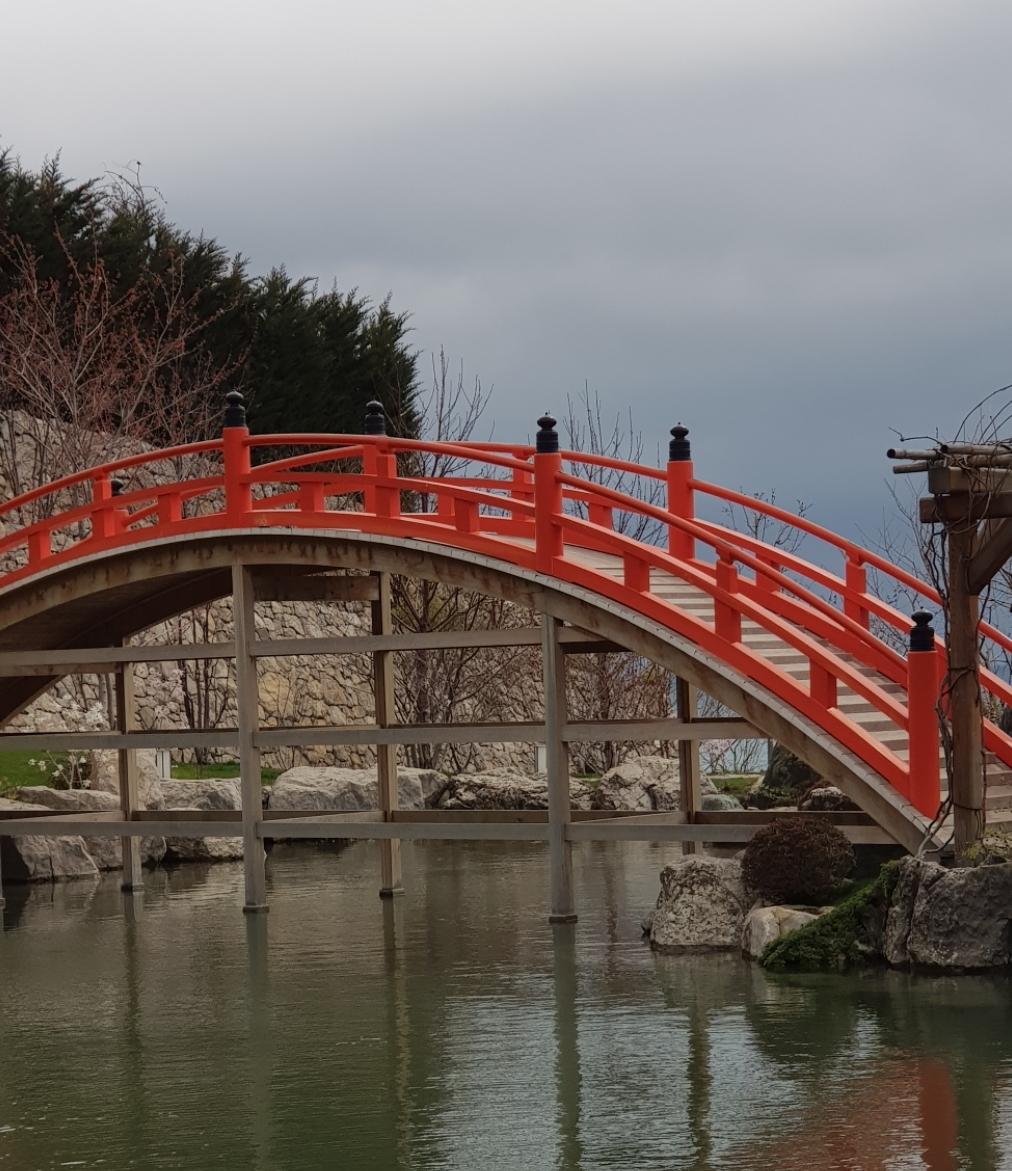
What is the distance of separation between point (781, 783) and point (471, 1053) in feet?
45.7

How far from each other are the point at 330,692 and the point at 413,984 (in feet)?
71.4

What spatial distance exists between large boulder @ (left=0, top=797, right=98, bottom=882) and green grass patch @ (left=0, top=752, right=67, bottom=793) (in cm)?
361

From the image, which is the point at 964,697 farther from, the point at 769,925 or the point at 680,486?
the point at 680,486

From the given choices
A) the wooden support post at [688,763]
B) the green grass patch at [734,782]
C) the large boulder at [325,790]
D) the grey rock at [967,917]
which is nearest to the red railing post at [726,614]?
the wooden support post at [688,763]

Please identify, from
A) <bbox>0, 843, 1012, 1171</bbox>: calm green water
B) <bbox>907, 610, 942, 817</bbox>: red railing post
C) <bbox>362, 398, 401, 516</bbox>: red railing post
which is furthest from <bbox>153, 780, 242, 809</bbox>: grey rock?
<bbox>907, 610, 942, 817</bbox>: red railing post

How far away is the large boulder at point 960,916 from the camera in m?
13.3

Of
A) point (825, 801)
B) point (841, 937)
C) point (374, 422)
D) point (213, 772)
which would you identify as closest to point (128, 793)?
point (374, 422)

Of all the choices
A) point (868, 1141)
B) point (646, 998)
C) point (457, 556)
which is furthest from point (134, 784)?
point (868, 1141)

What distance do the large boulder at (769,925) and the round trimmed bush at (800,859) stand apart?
0.58 feet

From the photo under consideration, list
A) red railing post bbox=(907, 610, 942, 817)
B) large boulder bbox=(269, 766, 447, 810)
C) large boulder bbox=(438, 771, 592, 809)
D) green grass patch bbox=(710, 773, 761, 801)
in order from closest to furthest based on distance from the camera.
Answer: red railing post bbox=(907, 610, 942, 817)
large boulder bbox=(269, 766, 447, 810)
large boulder bbox=(438, 771, 592, 809)
green grass patch bbox=(710, 773, 761, 801)

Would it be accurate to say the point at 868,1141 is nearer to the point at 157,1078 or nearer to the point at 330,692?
the point at 157,1078

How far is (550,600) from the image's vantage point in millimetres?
16625

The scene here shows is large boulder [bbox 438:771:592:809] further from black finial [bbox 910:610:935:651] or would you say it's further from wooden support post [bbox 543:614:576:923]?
black finial [bbox 910:610:935:651]

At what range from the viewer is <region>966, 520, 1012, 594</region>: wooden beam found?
1401cm
